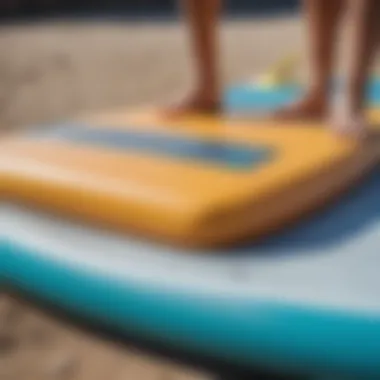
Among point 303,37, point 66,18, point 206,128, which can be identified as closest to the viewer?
point 206,128

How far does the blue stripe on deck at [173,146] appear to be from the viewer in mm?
1091

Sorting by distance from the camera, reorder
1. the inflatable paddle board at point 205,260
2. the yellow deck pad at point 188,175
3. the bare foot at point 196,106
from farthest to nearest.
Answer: the bare foot at point 196,106 < the yellow deck pad at point 188,175 < the inflatable paddle board at point 205,260

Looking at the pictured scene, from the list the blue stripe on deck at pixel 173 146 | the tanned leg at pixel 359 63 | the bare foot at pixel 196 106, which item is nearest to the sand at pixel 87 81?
the bare foot at pixel 196 106

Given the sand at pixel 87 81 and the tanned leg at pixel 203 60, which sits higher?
the tanned leg at pixel 203 60

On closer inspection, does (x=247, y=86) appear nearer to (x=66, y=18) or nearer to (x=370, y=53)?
(x=370, y=53)

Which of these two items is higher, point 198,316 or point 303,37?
point 198,316

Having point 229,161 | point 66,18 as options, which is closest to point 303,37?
point 66,18

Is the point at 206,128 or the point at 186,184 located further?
the point at 206,128

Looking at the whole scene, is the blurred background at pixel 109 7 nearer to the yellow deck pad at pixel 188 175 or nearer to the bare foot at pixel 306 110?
the bare foot at pixel 306 110

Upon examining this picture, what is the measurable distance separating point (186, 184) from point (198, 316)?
18cm

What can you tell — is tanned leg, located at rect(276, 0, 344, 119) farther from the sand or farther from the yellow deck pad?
the sand

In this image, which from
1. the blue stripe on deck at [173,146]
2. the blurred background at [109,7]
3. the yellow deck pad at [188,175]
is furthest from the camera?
the blurred background at [109,7]

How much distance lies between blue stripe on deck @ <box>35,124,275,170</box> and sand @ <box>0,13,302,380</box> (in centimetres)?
23

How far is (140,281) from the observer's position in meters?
0.94
